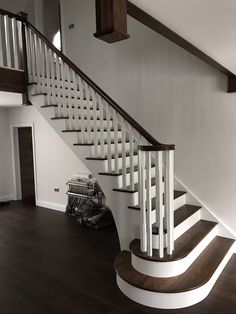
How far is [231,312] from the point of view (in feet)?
7.63

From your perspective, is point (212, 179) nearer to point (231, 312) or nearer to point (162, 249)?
point (162, 249)

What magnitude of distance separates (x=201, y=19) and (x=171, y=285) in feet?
7.29

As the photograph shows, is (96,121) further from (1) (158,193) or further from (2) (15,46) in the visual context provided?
(2) (15,46)

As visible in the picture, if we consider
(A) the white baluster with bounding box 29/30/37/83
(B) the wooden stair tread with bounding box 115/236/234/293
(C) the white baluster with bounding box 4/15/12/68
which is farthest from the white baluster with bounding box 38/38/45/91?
(B) the wooden stair tread with bounding box 115/236/234/293

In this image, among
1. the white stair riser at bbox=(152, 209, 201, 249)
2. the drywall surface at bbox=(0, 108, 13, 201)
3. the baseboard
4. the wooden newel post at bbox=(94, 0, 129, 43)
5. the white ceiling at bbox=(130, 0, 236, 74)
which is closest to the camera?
the wooden newel post at bbox=(94, 0, 129, 43)

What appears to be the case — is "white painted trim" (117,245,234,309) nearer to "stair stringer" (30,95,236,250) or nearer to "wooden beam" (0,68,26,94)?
"stair stringer" (30,95,236,250)

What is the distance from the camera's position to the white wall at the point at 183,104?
11.5 feet

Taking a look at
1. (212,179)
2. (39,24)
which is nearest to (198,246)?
(212,179)

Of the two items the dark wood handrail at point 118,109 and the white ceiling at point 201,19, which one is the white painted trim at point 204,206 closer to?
the dark wood handrail at point 118,109

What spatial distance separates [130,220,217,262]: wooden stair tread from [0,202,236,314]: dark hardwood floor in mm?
434

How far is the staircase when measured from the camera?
8.37 ft

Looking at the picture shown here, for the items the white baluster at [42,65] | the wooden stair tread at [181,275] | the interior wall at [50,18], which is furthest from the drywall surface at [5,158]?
the wooden stair tread at [181,275]

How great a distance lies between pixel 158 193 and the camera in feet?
8.45

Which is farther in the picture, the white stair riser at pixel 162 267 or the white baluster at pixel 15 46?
the white baluster at pixel 15 46
